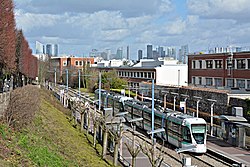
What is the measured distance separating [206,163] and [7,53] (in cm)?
1639

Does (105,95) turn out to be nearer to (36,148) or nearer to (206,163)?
(206,163)

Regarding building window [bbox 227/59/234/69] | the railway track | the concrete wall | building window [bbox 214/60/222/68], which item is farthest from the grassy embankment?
the concrete wall

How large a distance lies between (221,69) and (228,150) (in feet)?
106

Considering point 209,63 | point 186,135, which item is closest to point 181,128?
point 186,135

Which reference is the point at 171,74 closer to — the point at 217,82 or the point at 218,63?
the point at 217,82

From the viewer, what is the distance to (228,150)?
1328 inches

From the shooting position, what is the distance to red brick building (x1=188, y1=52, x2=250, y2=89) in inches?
2287

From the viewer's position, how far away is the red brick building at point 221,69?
58.1m

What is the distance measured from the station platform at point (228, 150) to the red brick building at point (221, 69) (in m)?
21.6

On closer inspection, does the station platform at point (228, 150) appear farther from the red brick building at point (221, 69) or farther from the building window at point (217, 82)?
the building window at point (217, 82)

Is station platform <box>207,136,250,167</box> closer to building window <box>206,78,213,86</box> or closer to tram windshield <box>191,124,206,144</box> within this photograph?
tram windshield <box>191,124,206,144</box>

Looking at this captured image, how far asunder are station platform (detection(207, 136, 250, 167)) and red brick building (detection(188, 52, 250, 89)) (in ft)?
70.7

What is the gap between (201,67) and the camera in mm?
71500

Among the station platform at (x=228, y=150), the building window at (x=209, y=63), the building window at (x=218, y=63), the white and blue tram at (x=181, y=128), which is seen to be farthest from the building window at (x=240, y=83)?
the station platform at (x=228, y=150)
